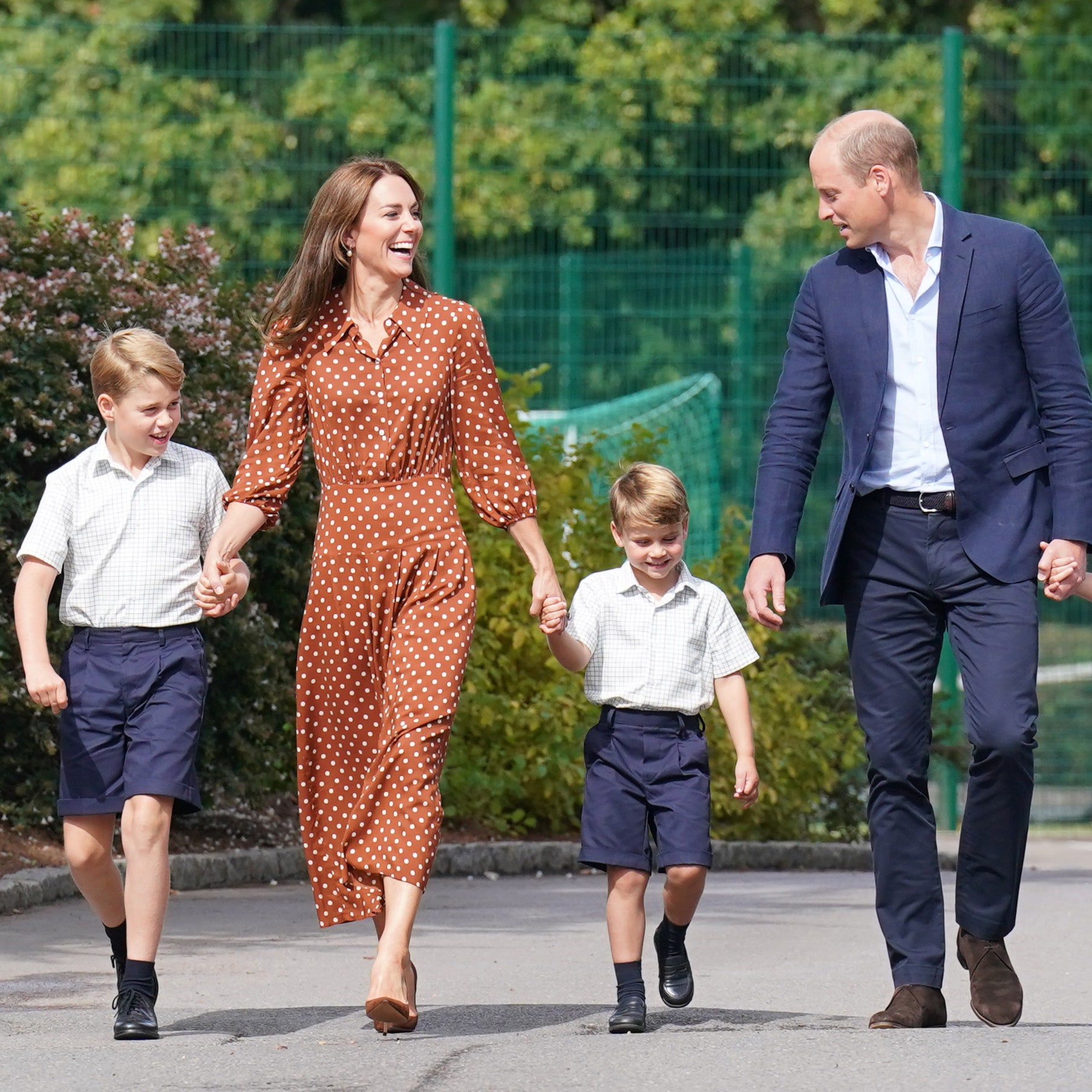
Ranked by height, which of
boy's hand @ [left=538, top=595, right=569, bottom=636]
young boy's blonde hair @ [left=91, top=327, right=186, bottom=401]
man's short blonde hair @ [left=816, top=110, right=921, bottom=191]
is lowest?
boy's hand @ [left=538, top=595, right=569, bottom=636]

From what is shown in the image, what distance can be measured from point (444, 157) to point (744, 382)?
1916 mm

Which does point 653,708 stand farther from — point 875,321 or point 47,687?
point 47,687

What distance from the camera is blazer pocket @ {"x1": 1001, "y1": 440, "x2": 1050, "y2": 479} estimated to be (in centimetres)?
530

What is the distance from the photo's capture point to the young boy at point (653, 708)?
554cm

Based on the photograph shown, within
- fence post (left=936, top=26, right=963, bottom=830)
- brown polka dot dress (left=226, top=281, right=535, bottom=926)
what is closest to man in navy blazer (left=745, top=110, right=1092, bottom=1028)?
brown polka dot dress (left=226, top=281, right=535, bottom=926)

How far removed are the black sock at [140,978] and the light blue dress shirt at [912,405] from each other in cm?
197

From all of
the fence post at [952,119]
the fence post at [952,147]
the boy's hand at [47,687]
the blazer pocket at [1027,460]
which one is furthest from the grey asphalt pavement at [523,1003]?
the fence post at [952,119]

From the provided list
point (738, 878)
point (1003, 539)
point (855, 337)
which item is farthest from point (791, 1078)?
point (738, 878)

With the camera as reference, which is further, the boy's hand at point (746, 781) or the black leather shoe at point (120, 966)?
the boy's hand at point (746, 781)

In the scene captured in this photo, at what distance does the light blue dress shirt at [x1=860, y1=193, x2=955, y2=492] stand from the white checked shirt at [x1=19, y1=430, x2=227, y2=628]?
161 centimetres

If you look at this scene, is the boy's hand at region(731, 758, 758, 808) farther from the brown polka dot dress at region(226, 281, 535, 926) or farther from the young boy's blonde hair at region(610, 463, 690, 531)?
the brown polka dot dress at region(226, 281, 535, 926)

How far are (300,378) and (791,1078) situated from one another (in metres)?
2.10

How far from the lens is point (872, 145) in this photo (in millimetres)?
5379

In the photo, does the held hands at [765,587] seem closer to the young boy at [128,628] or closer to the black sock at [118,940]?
the young boy at [128,628]
